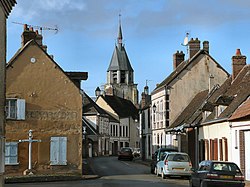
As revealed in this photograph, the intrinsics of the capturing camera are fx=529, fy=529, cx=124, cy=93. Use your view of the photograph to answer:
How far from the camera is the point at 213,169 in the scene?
69.6ft

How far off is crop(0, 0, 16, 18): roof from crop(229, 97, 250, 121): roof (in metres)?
15.0

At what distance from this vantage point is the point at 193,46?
49.9 meters

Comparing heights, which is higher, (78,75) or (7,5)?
(78,75)

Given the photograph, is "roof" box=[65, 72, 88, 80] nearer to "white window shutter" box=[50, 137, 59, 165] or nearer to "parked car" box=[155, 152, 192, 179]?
"white window shutter" box=[50, 137, 59, 165]

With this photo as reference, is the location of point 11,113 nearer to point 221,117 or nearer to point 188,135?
point 221,117

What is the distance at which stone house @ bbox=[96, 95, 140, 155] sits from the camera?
9125 centimetres

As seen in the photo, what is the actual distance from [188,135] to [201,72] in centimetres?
999

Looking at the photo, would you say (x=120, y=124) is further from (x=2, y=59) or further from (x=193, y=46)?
(x=2, y=59)

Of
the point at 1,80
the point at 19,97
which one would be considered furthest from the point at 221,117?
the point at 1,80

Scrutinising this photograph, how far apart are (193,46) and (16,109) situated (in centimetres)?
2300

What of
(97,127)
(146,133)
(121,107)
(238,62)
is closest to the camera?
(238,62)

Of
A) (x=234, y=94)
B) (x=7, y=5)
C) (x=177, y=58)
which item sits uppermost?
(x=177, y=58)

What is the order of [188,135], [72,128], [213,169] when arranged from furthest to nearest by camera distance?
[188,135] → [72,128] → [213,169]

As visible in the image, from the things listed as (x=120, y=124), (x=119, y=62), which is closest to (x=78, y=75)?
(x=120, y=124)
